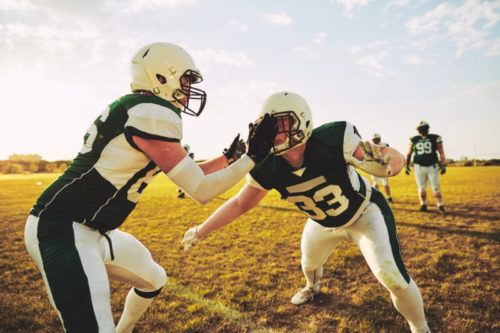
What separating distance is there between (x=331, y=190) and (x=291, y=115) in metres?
0.80

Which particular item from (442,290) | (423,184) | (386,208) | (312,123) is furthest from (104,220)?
(423,184)

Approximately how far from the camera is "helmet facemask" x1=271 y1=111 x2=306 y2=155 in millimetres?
2453

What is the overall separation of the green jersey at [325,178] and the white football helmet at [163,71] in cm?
109

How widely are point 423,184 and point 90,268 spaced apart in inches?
356

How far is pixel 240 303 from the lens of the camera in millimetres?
3535

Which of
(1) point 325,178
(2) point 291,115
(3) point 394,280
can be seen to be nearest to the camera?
(3) point 394,280

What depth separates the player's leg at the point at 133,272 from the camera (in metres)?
2.31

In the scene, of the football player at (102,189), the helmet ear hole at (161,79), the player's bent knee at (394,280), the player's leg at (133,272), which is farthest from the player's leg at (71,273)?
the player's bent knee at (394,280)

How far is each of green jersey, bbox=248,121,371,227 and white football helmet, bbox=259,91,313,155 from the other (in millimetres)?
201

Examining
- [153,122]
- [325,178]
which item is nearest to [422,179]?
[325,178]

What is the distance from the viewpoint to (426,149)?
8.16 metres

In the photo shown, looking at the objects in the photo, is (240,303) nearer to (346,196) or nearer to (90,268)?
(346,196)

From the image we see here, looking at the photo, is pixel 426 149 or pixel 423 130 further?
pixel 423 130

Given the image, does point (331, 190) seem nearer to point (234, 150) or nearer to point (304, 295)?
point (234, 150)
